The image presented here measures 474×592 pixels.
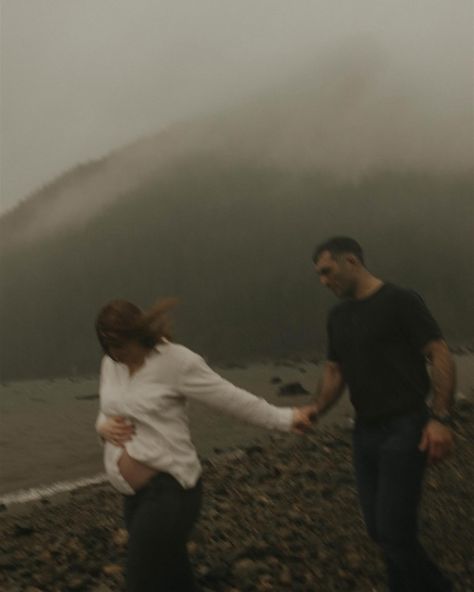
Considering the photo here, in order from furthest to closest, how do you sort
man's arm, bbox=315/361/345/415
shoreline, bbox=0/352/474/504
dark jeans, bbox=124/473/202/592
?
1. shoreline, bbox=0/352/474/504
2. man's arm, bbox=315/361/345/415
3. dark jeans, bbox=124/473/202/592

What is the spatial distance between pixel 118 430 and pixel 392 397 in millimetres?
838

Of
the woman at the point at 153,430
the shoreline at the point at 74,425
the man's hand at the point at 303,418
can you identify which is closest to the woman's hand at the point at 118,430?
the woman at the point at 153,430

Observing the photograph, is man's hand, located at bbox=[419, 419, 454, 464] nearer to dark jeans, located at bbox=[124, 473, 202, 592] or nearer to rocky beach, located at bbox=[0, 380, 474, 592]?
dark jeans, located at bbox=[124, 473, 202, 592]

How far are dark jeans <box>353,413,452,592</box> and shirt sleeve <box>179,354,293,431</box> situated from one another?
0.39m

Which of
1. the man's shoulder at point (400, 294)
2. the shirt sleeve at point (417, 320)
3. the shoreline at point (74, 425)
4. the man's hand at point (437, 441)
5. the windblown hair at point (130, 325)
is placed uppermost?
the windblown hair at point (130, 325)

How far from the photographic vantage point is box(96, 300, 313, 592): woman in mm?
2020

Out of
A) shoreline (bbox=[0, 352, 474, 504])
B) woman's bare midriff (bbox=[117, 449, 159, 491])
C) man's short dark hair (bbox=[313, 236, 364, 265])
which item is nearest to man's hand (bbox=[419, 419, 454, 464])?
man's short dark hair (bbox=[313, 236, 364, 265])

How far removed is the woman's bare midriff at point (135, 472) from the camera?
80.7 inches

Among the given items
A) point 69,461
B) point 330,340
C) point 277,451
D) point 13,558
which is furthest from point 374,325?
point 69,461

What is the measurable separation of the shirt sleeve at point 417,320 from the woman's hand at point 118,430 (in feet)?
2.86

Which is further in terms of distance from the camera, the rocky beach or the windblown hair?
the rocky beach

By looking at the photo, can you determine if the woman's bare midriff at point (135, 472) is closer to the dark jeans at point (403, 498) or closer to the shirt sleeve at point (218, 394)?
the shirt sleeve at point (218, 394)

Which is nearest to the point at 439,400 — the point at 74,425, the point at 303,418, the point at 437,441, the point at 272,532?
the point at 437,441

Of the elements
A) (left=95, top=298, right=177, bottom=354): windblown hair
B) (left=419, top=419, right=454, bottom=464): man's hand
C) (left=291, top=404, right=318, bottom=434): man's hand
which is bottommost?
(left=419, top=419, right=454, bottom=464): man's hand
